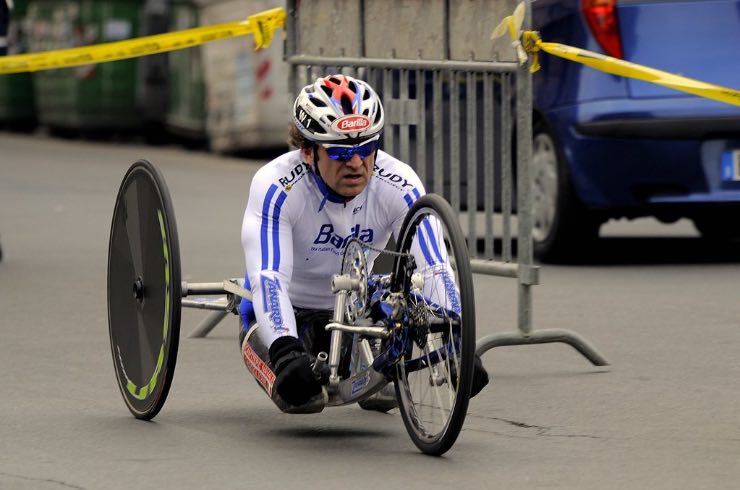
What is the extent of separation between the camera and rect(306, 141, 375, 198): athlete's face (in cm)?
652

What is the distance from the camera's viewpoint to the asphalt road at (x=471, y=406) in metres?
5.90

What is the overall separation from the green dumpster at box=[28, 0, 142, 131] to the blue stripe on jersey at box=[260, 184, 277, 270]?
18.4 meters

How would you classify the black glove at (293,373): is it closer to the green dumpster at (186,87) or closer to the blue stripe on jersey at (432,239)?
the blue stripe on jersey at (432,239)

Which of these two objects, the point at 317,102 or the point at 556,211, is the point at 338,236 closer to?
the point at 317,102

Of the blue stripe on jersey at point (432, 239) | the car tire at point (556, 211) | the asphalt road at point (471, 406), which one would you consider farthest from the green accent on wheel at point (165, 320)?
the car tire at point (556, 211)

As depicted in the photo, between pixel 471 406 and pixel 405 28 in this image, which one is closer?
pixel 471 406

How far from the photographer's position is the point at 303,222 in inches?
263

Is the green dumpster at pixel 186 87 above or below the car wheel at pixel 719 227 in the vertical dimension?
below

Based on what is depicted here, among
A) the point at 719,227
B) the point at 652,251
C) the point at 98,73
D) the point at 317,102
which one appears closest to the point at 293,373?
the point at 317,102

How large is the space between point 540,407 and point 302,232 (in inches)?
42.7

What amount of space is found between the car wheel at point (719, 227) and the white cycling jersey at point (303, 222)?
5522 mm

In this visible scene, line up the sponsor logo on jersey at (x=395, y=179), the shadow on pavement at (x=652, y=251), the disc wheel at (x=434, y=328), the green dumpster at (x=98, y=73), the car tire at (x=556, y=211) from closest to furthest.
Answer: the disc wheel at (x=434, y=328)
the sponsor logo on jersey at (x=395, y=179)
the car tire at (x=556, y=211)
the shadow on pavement at (x=652, y=251)
the green dumpster at (x=98, y=73)

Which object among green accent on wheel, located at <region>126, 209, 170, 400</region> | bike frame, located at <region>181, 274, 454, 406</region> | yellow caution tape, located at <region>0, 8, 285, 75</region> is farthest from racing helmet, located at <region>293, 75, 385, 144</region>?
yellow caution tape, located at <region>0, 8, 285, 75</region>

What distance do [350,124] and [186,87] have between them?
1672 cm
